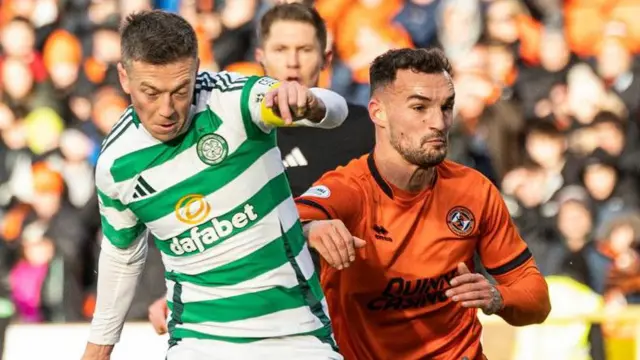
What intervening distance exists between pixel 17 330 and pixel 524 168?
355cm

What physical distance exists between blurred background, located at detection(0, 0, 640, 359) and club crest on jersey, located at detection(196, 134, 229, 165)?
369 cm

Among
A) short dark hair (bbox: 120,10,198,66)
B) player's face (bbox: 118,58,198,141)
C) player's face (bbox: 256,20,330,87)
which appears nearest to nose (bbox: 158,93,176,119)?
player's face (bbox: 118,58,198,141)

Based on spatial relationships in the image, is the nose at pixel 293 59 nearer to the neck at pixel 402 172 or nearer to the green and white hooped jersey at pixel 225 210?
the neck at pixel 402 172

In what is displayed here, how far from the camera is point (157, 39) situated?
172 inches

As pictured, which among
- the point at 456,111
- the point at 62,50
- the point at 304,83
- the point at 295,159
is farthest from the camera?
the point at 62,50

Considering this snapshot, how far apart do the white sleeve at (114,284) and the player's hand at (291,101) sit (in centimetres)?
93

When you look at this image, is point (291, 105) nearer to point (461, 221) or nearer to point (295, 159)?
point (461, 221)

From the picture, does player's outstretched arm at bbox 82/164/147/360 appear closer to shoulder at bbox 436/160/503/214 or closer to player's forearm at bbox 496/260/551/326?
shoulder at bbox 436/160/503/214

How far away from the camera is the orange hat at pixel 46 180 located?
9.64m

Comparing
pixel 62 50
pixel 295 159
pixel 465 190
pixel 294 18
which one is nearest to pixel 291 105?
pixel 465 190

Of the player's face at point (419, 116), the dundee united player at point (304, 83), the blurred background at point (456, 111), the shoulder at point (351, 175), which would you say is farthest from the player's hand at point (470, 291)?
the blurred background at point (456, 111)

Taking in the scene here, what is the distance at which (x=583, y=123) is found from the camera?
902 centimetres

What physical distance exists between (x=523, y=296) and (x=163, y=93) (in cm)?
169

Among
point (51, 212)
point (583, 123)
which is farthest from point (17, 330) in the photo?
point (583, 123)
